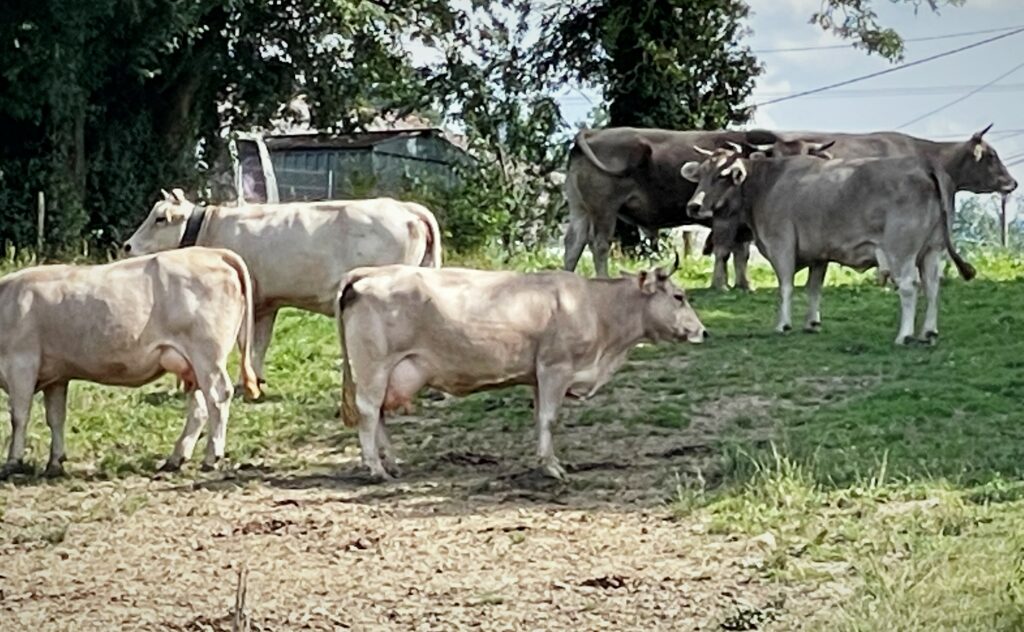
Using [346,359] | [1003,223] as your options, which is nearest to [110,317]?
[346,359]

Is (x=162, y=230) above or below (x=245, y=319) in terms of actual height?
above

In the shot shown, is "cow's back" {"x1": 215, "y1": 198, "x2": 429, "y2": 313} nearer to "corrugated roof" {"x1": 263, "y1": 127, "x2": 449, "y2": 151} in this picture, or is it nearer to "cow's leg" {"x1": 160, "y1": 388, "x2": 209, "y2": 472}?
"cow's leg" {"x1": 160, "y1": 388, "x2": 209, "y2": 472}

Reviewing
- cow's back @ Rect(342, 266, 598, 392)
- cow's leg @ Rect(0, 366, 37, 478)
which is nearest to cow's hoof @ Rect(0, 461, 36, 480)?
cow's leg @ Rect(0, 366, 37, 478)

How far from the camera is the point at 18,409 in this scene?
1241 centimetres

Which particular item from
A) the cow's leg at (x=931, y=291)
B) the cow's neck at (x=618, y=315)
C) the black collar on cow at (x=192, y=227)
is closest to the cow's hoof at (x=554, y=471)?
the cow's neck at (x=618, y=315)

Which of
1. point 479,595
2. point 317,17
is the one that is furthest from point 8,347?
point 317,17

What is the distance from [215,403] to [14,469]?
4.33 feet

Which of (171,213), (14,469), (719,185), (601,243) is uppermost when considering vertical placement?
(719,185)

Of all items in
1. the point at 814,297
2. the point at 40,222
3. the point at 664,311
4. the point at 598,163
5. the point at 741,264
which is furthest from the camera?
the point at 40,222

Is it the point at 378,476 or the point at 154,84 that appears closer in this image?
the point at 378,476

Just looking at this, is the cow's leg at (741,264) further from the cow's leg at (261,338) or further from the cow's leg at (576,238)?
the cow's leg at (261,338)

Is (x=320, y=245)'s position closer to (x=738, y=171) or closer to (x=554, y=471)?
(x=554, y=471)

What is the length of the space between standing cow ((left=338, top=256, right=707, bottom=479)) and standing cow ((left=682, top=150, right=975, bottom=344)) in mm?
4967

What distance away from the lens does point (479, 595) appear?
9.04 metres
